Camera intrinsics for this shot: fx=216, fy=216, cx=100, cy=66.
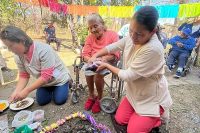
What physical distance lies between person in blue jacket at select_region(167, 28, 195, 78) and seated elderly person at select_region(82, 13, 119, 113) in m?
2.34

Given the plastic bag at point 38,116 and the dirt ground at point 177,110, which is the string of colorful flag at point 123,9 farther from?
the plastic bag at point 38,116

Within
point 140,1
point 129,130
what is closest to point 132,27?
point 129,130

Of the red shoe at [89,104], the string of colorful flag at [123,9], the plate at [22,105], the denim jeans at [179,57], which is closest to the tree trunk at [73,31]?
the string of colorful flag at [123,9]

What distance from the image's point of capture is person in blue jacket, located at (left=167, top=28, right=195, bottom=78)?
4652 mm

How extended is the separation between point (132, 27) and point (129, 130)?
970mm

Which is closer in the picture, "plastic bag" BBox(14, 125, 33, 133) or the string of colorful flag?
"plastic bag" BBox(14, 125, 33, 133)

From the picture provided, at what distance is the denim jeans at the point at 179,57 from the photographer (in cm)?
464

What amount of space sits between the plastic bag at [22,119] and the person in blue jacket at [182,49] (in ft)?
10.3

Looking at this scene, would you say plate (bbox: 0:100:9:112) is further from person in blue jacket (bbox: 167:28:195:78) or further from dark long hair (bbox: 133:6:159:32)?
person in blue jacket (bbox: 167:28:195:78)

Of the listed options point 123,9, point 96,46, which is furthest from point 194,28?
point 96,46

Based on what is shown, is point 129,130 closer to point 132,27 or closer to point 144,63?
point 144,63

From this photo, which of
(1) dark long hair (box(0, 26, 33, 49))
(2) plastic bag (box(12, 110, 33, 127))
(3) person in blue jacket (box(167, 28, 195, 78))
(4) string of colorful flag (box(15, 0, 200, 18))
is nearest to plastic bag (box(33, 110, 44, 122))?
(2) plastic bag (box(12, 110, 33, 127))

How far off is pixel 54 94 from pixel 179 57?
9.85 ft

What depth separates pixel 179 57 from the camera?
15.6 ft
